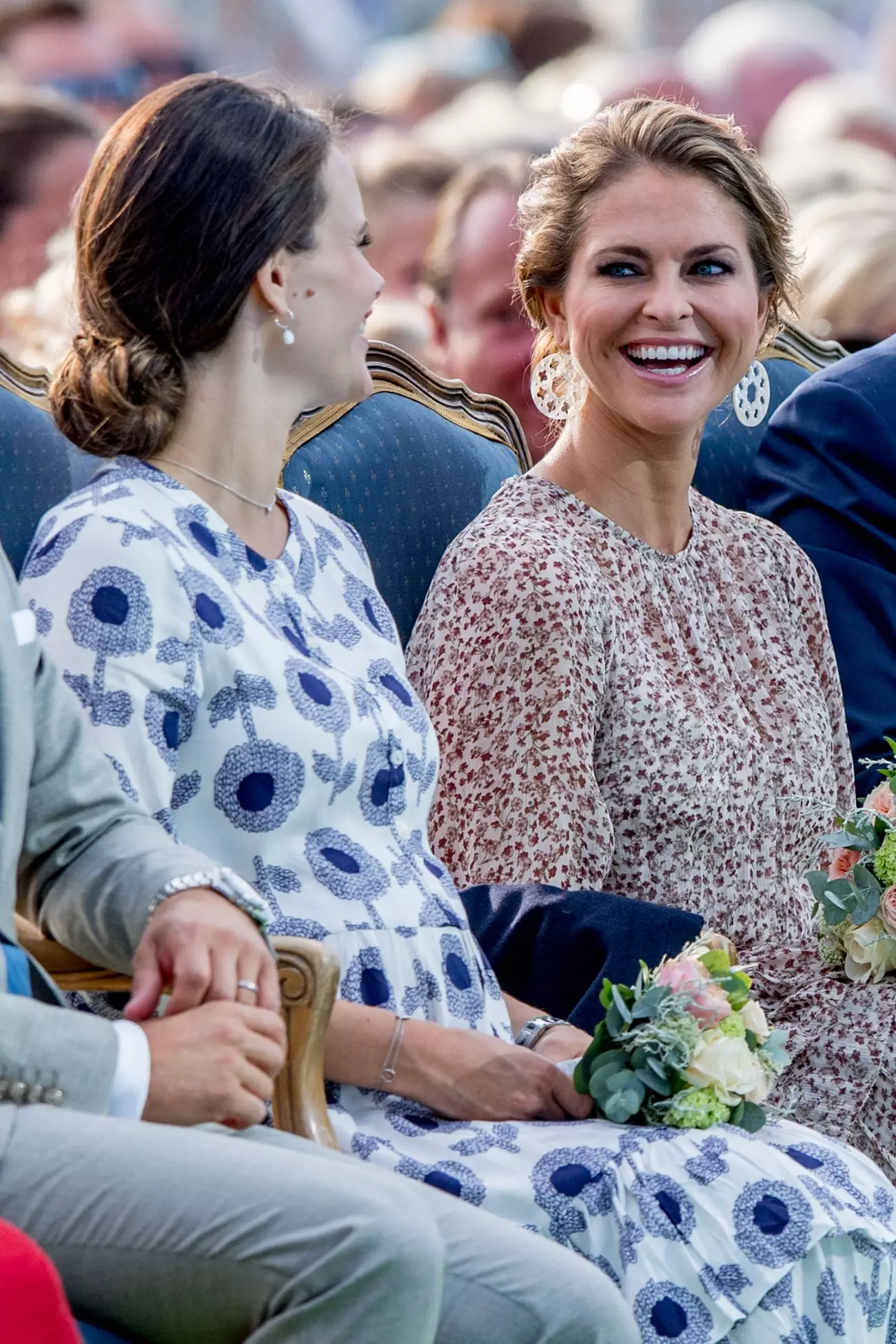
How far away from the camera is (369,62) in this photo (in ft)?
18.4

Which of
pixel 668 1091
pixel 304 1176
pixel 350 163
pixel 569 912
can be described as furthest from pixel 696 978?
pixel 350 163

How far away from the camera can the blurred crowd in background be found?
15.1ft

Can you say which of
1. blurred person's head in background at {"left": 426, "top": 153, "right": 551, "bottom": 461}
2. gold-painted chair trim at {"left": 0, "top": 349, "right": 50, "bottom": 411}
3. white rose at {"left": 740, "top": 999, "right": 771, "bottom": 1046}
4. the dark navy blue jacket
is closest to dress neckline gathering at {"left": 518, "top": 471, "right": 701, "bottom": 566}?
the dark navy blue jacket

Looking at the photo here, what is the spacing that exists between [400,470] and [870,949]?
0.85 metres

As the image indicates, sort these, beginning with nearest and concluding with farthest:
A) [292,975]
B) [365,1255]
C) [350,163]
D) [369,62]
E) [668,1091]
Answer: [365,1255], [292,975], [668,1091], [350,163], [369,62]

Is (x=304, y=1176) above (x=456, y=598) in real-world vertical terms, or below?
below

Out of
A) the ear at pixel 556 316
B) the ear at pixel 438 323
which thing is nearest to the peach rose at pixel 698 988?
the ear at pixel 556 316

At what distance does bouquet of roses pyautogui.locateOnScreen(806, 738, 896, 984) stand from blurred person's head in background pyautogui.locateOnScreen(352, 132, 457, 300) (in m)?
3.35

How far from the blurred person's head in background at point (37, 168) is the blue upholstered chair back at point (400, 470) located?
211 cm

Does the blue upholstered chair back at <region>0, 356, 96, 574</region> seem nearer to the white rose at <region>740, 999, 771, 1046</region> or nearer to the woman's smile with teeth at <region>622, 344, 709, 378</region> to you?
the woman's smile with teeth at <region>622, 344, 709, 378</region>

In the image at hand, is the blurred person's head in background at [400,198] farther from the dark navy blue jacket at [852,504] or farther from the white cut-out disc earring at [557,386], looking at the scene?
the white cut-out disc earring at [557,386]

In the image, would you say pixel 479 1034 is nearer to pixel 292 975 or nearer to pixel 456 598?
pixel 292 975

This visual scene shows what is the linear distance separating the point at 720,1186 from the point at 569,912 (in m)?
0.41

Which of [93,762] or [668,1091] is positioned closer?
[93,762]
